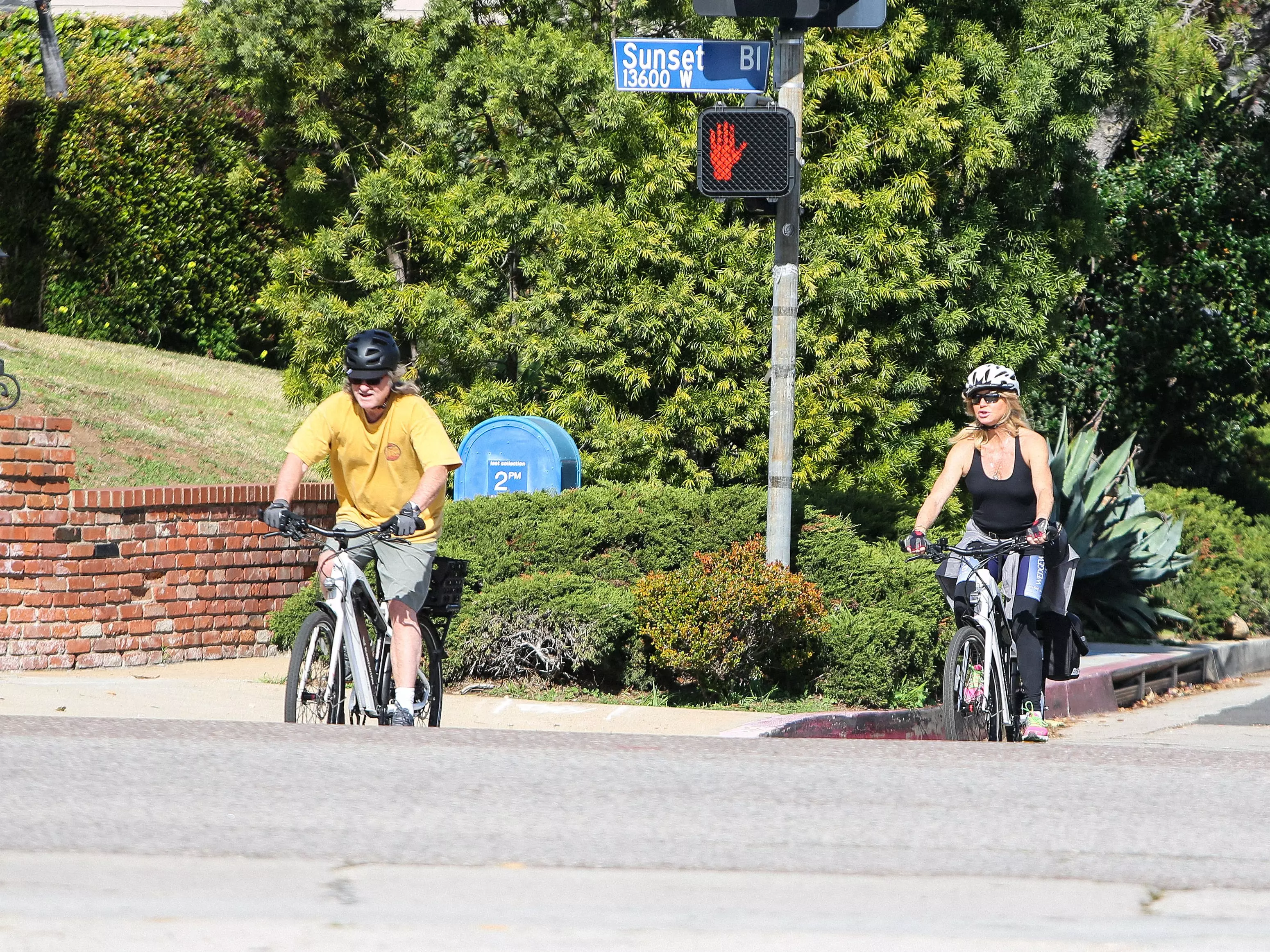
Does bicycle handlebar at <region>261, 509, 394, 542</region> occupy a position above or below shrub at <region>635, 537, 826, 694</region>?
above

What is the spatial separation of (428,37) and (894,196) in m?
4.14

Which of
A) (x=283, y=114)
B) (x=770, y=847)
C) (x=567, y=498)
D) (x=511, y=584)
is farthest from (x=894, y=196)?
(x=770, y=847)

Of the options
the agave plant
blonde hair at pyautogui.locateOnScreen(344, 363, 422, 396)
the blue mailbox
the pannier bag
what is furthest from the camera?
the agave plant

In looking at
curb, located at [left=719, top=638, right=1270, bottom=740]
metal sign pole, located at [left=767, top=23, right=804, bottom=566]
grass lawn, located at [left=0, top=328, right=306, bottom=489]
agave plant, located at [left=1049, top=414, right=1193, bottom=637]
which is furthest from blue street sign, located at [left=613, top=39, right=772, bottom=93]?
agave plant, located at [left=1049, top=414, right=1193, bottom=637]

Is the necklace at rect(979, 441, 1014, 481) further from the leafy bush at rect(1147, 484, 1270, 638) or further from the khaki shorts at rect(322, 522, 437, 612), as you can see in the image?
the leafy bush at rect(1147, 484, 1270, 638)

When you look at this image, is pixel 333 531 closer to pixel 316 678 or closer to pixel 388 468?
pixel 388 468

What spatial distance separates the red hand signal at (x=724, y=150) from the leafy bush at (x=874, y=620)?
2.44m

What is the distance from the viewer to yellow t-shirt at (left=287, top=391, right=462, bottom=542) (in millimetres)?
6867

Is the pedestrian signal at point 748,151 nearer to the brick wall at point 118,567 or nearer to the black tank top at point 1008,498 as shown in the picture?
the black tank top at point 1008,498

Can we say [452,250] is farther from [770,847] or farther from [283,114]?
[770,847]

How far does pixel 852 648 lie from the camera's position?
29.9 feet

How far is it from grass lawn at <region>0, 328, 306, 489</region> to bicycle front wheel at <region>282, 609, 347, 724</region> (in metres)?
4.42

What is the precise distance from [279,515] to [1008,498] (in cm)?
347

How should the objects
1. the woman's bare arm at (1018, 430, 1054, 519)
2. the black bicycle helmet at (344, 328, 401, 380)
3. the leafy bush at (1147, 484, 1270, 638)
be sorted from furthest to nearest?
the leafy bush at (1147, 484, 1270, 638) → the woman's bare arm at (1018, 430, 1054, 519) → the black bicycle helmet at (344, 328, 401, 380)
